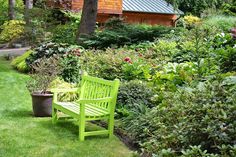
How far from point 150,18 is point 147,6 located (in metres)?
0.75

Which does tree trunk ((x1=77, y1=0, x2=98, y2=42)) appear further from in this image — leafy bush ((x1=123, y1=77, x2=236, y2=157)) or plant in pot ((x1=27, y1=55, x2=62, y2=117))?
leafy bush ((x1=123, y1=77, x2=236, y2=157))

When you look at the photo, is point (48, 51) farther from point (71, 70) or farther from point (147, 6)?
point (147, 6)

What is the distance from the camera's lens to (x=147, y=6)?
77.8 ft

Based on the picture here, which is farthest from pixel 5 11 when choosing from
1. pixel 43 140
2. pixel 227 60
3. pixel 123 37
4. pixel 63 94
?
pixel 227 60

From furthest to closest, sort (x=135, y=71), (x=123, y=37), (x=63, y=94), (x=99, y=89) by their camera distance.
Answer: (x=123, y=37)
(x=135, y=71)
(x=63, y=94)
(x=99, y=89)

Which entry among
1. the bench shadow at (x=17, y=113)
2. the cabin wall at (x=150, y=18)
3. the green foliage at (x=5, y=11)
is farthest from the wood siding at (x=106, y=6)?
the bench shadow at (x=17, y=113)

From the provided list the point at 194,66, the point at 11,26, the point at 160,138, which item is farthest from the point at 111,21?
the point at 160,138

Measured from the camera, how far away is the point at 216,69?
227 inches

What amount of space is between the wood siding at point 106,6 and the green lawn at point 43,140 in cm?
1335

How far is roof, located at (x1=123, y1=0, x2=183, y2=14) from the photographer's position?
896 inches

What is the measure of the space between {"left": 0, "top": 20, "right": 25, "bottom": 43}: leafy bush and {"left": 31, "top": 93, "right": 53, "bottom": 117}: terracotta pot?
438 inches

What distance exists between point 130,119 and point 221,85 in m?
2.57

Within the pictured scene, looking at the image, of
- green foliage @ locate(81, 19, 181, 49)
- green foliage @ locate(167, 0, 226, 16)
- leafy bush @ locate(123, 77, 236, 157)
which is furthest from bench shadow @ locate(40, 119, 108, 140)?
green foliage @ locate(167, 0, 226, 16)

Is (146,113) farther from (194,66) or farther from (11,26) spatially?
(11,26)
